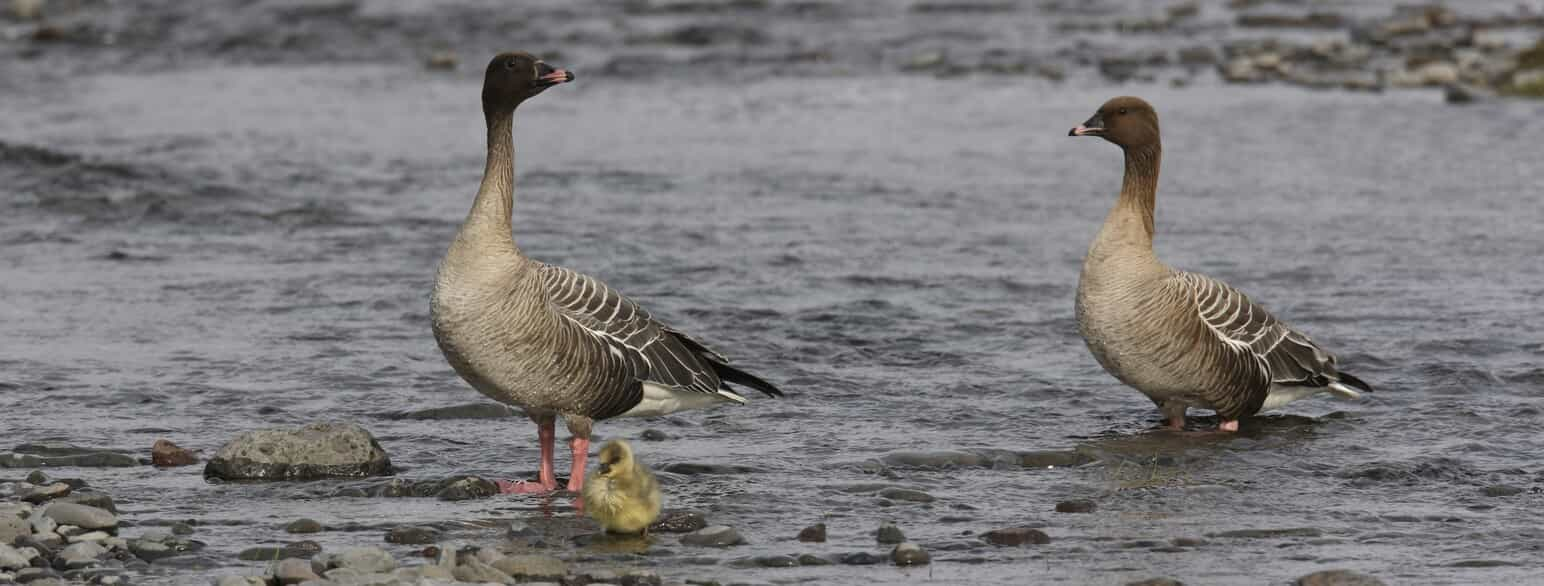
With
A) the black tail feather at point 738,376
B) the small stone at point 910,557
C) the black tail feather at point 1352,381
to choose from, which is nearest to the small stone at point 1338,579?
the small stone at point 910,557

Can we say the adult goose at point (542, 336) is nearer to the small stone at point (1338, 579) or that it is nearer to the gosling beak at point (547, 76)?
the gosling beak at point (547, 76)

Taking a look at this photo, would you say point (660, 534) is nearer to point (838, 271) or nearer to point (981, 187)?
point (838, 271)

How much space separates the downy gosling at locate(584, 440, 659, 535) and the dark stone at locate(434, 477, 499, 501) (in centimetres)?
103

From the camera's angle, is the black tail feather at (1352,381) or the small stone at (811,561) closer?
the small stone at (811,561)

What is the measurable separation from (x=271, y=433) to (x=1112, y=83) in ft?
62.6

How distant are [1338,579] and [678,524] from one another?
2.85 meters

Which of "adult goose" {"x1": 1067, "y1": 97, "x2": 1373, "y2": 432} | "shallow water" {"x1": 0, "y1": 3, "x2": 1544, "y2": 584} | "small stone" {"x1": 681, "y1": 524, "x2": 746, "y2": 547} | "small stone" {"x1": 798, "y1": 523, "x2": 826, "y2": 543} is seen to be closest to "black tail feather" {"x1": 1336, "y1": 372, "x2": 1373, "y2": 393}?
"adult goose" {"x1": 1067, "y1": 97, "x2": 1373, "y2": 432}

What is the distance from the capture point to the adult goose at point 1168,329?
11.0 meters

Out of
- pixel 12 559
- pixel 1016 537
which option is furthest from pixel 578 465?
pixel 12 559

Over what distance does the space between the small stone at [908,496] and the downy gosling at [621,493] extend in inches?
51.4

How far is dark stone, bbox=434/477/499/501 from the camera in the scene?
9633mm

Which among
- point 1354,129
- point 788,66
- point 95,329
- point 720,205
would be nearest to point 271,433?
point 95,329

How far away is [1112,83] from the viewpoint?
27.4m

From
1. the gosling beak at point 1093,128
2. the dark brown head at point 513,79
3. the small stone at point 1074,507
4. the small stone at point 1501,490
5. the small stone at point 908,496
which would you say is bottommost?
the small stone at point 1501,490
